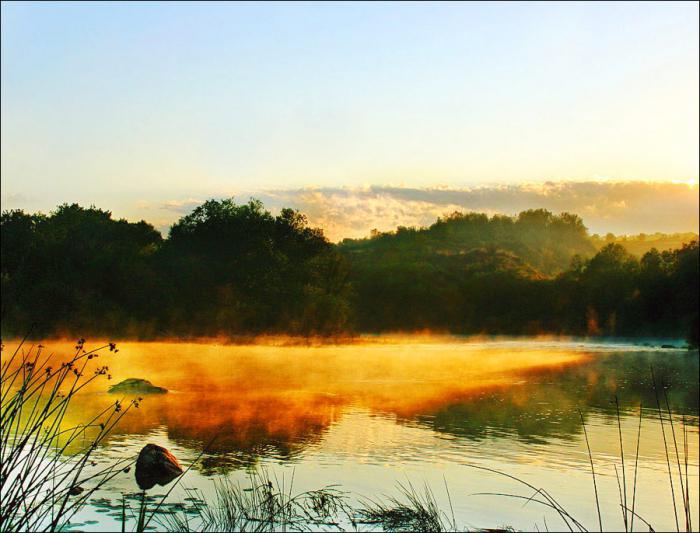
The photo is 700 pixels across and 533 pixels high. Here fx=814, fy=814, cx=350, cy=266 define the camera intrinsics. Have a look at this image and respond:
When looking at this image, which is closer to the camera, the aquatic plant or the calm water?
the aquatic plant

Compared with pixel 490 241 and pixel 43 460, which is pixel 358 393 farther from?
pixel 490 241

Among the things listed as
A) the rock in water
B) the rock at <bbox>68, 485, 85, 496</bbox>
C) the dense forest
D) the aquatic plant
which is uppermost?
the rock at <bbox>68, 485, 85, 496</bbox>

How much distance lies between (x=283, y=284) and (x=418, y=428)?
43.2 meters

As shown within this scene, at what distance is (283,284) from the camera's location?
61875 millimetres

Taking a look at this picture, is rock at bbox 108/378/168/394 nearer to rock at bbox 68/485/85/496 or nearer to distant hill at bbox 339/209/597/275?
rock at bbox 68/485/85/496

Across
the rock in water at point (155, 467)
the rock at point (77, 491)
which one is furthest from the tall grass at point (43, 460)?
the rock in water at point (155, 467)

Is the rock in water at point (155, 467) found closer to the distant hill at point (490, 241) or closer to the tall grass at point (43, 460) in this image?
the tall grass at point (43, 460)

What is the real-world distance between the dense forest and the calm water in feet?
42.8

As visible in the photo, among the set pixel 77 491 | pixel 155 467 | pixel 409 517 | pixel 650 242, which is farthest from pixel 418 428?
pixel 650 242

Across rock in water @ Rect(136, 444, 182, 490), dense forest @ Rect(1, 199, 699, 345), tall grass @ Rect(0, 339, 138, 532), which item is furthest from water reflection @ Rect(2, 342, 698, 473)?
dense forest @ Rect(1, 199, 699, 345)

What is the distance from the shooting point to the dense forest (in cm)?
5312

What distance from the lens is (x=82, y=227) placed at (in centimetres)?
5691

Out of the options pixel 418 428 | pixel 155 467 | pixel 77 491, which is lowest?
pixel 418 428

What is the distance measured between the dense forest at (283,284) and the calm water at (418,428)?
42.8 feet
